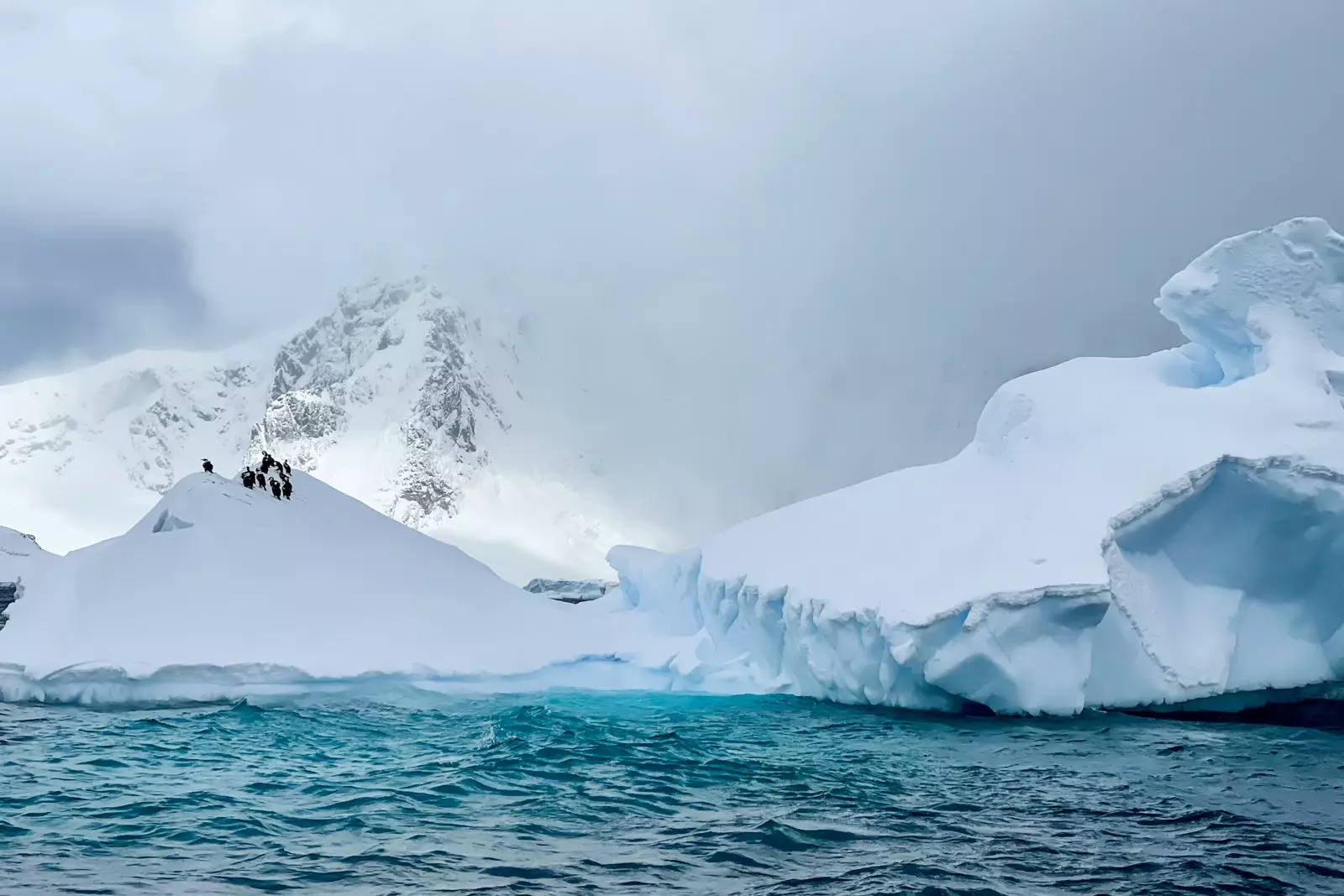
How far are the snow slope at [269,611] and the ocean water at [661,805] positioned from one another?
36.3 inches

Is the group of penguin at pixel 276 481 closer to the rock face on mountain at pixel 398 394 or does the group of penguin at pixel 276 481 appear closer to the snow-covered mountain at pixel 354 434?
the snow-covered mountain at pixel 354 434

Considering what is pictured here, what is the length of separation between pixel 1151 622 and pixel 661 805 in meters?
6.84

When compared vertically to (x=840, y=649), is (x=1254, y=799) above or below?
below

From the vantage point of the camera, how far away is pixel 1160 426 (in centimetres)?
1327

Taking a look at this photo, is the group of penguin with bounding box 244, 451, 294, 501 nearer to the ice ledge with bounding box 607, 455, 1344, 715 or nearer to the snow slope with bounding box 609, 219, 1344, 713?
the snow slope with bounding box 609, 219, 1344, 713

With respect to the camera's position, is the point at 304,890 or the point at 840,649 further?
the point at 840,649

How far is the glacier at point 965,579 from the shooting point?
38.5 feet

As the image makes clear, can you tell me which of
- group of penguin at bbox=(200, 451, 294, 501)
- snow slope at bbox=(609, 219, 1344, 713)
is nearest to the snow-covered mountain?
group of penguin at bbox=(200, 451, 294, 501)

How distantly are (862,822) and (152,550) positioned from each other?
1183 centimetres

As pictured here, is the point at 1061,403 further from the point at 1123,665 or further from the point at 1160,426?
the point at 1123,665

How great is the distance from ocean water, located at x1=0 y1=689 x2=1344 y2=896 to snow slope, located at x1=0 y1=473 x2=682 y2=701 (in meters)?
0.92

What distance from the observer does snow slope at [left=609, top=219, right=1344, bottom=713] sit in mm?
11547

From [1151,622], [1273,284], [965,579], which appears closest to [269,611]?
[965,579]

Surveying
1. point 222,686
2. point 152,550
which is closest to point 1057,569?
point 222,686
